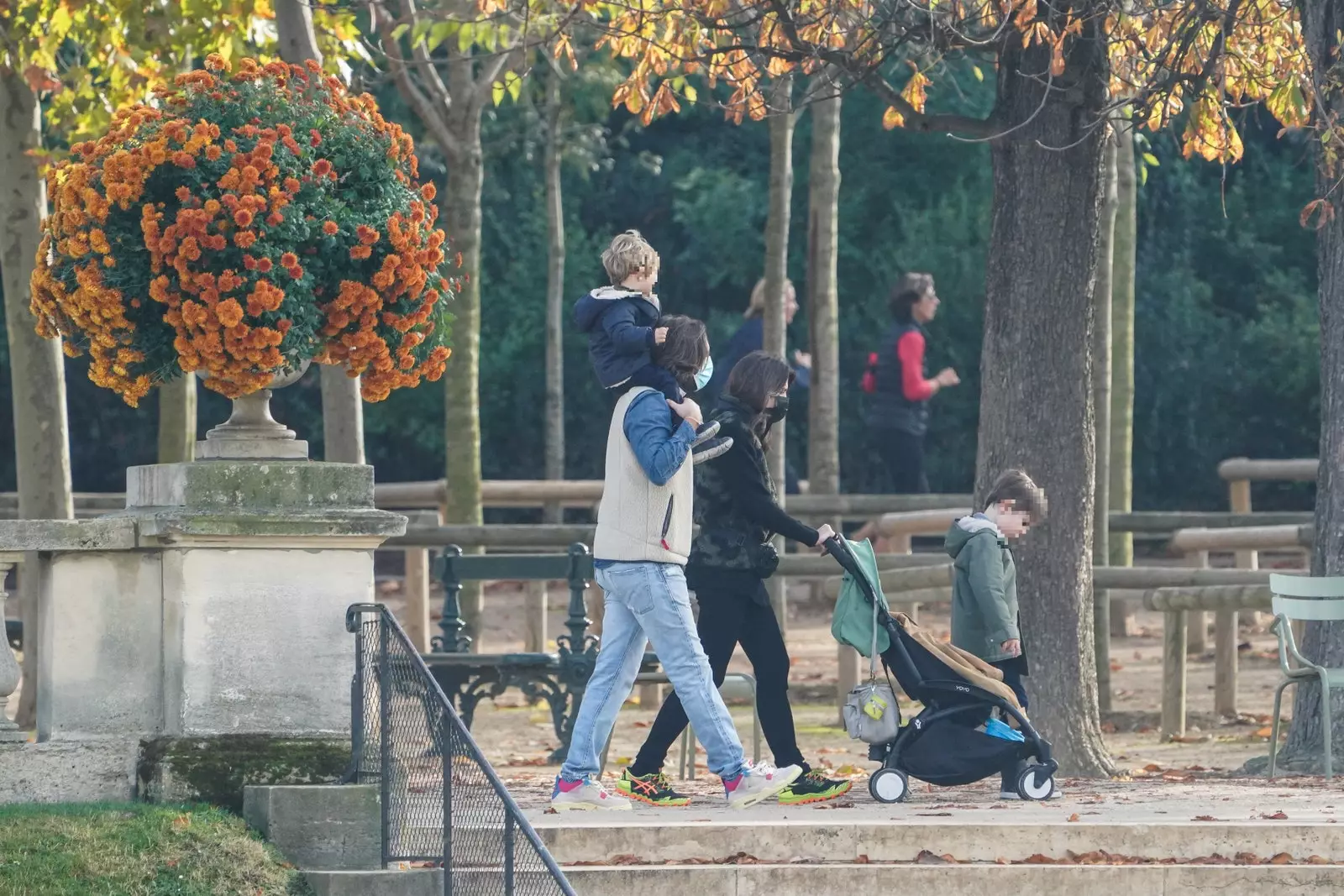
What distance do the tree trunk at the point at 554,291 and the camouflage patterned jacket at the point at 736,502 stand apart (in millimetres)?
13297

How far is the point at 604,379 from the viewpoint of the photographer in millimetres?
8164

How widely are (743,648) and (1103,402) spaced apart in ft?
22.8

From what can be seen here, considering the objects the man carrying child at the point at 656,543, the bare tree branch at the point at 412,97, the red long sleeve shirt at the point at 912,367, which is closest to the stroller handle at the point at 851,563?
the man carrying child at the point at 656,543

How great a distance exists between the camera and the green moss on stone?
779 cm

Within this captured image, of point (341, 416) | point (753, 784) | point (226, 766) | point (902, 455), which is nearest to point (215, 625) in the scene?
point (226, 766)

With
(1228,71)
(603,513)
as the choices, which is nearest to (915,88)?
(1228,71)

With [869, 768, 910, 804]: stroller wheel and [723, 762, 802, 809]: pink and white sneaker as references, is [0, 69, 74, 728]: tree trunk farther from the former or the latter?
[869, 768, 910, 804]: stroller wheel

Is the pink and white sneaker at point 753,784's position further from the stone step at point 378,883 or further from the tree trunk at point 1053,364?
the tree trunk at point 1053,364

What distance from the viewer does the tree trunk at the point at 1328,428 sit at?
34.2 feet

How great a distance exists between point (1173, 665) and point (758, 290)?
4.21 m

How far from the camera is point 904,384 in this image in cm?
1719

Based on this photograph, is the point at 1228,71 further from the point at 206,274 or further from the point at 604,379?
the point at 206,274

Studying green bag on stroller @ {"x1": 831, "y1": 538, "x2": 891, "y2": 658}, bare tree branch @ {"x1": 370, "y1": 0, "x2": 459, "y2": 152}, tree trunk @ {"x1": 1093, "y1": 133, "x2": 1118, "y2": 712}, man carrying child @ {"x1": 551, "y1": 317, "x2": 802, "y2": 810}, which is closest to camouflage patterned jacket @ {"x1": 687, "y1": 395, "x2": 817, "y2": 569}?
green bag on stroller @ {"x1": 831, "y1": 538, "x2": 891, "y2": 658}

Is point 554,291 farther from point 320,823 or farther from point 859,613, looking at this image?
point 320,823
